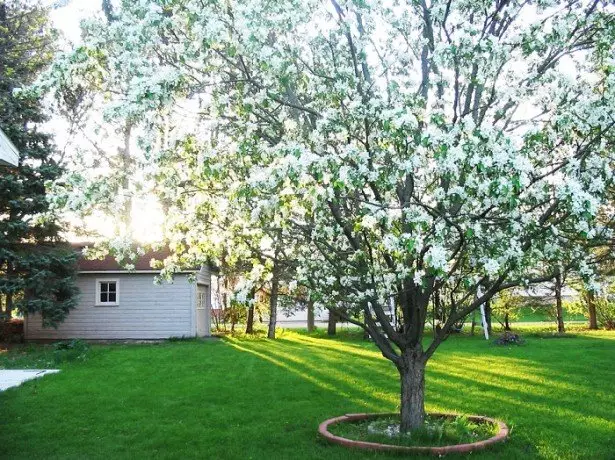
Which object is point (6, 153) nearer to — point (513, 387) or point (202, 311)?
point (513, 387)

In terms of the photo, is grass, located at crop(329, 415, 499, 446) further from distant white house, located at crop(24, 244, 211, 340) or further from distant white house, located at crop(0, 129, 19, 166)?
distant white house, located at crop(24, 244, 211, 340)

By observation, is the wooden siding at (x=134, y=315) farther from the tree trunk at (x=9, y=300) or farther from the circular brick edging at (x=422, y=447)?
the circular brick edging at (x=422, y=447)

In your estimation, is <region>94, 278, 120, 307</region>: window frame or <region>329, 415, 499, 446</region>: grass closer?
<region>329, 415, 499, 446</region>: grass

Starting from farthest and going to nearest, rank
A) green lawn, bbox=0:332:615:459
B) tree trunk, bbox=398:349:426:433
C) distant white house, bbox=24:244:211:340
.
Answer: distant white house, bbox=24:244:211:340, tree trunk, bbox=398:349:426:433, green lawn, bbox=0:332:615:459

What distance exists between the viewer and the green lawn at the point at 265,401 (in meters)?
7.66

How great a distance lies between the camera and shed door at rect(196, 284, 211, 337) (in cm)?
2414

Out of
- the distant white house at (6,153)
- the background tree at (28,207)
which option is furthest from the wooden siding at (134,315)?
the distant white house at (6,153)

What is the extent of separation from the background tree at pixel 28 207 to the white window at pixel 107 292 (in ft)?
7.73

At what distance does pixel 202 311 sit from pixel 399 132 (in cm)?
2064

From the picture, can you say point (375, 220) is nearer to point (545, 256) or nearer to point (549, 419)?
point (545, 256)

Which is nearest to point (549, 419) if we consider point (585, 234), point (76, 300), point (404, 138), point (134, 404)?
point (585, 234)

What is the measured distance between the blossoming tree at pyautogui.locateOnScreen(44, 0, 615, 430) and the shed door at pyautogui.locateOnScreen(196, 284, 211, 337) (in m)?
16.8

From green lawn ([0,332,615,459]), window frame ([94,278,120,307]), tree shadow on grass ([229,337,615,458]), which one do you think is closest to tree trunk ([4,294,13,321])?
green lawn ([0,332,615,459])

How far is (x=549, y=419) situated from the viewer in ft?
29.3
